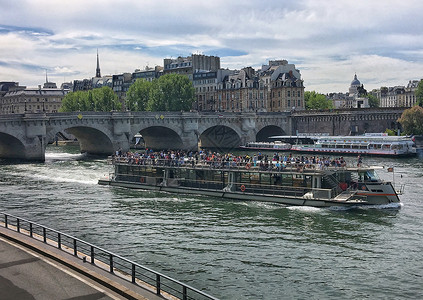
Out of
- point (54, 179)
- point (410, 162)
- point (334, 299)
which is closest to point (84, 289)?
point (334, 299)

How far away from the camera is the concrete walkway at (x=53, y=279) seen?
17250mm

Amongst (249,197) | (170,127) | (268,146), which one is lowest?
(249,197)

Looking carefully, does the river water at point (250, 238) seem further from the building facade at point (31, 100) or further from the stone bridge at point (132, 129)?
the building facade at point (31, 100)

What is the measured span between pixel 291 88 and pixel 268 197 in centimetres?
9392

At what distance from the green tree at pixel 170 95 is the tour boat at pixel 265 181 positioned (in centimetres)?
7703

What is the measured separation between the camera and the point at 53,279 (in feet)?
61.2

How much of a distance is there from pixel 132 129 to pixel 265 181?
5196 cm

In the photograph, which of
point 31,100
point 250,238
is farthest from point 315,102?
point 250,238

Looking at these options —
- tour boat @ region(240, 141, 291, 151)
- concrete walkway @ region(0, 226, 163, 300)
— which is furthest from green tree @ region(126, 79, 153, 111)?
concrete walkway @ region(0, 226, 163, 300)

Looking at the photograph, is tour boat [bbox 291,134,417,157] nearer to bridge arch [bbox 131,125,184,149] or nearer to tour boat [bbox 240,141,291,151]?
tour boat [bbox 240,141,291,151]

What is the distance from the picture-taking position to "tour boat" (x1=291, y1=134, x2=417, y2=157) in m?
83.8

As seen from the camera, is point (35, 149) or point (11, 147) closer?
point (35, 149)

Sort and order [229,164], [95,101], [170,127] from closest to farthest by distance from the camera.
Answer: [229,164], [170,127], [95,101]

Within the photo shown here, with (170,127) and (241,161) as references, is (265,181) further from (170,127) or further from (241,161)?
(170,127)
